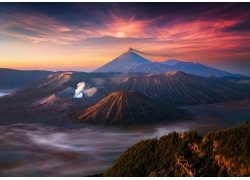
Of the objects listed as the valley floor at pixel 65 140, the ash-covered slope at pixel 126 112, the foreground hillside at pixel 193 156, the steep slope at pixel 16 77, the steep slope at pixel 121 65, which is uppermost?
the steep slope at pixel 121 65

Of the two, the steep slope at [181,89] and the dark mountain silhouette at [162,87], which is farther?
the dark mountain silhouette at [162,87]

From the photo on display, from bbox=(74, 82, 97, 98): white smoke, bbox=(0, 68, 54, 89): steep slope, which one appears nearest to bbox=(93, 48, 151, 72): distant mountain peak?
bbox=(0, 68, 54, 89): steep slope

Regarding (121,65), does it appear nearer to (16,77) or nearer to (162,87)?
(16,77)

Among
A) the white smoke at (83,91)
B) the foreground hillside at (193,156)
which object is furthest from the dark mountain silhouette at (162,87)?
the foreground hillside at (193,156)

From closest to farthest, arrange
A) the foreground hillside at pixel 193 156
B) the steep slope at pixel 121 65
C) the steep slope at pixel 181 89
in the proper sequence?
the foreground hillside at pixel 193 156 < the steep slope at pixel 181 89 < the steep slope at pixel 121 65

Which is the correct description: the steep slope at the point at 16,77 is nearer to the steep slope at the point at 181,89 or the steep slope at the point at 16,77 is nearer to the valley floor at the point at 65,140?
the steep slope at the point at 181,89

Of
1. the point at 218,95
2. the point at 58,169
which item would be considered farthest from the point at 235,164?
the point at 218,95

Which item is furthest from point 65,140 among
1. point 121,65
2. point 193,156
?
point 121,65
